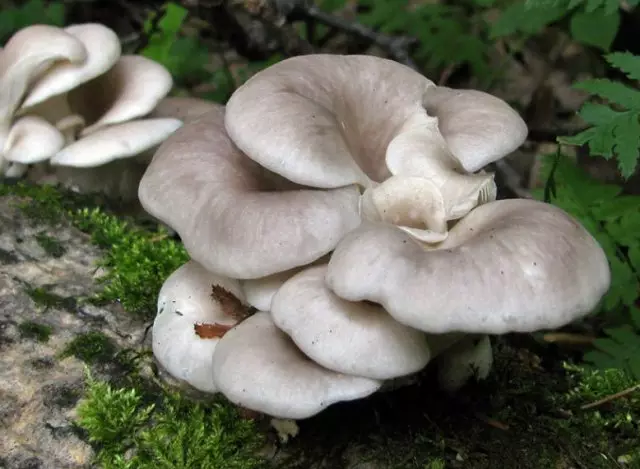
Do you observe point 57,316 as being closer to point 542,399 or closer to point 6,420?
point 6,420

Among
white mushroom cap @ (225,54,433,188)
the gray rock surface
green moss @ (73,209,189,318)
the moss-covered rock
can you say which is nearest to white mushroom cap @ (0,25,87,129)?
the gray rock surface

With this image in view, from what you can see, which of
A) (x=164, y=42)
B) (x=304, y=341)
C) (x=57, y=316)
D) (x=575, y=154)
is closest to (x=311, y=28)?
(x=164, y=42)

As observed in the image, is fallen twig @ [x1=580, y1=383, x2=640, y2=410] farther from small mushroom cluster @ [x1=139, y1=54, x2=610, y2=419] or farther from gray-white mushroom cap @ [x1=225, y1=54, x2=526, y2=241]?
gray-white mushroom cap @ [x1=225, y1=54, x2=526, y2=241]

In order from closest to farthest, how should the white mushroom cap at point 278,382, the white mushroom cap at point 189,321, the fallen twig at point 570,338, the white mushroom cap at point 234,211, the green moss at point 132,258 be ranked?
1. the white mushroom cap at point 278,382
2. the white mushroom cap at point 234,211
3. the white mushroom cap at point 189,321
4. the green moss at point 132,258
5. the fallen twig at point 570,338

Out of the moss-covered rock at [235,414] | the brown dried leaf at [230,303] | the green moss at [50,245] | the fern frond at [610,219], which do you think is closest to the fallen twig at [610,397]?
the moss-covered rock at [235,414]

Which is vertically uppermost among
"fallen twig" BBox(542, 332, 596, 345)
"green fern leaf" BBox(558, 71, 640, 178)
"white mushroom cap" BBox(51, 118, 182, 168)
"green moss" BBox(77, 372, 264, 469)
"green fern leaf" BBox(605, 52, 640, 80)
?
"green fern leaf" BBox(605, 52, 640, 80)

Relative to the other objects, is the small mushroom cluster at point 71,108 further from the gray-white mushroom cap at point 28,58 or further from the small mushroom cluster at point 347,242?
the small mushroom cluster at point 347,242

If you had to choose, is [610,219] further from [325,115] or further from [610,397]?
[325,115]
